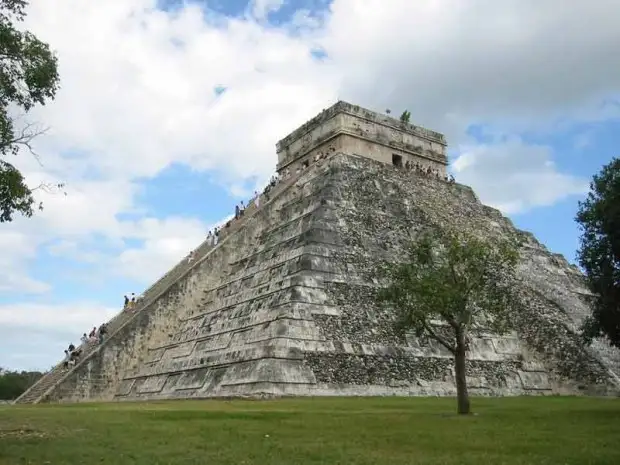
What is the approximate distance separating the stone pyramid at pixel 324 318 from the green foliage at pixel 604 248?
5658 millimetres

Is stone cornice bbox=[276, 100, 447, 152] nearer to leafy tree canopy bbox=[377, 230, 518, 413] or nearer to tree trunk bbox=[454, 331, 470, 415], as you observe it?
leafy tree canopy bbox=[377, 230, 518, 413]

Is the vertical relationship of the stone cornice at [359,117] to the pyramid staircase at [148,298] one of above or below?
above

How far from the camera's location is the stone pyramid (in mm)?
17578

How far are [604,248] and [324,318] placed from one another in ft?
24.8

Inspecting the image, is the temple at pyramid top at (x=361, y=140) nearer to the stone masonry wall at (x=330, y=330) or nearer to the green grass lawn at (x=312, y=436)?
the stone masonry wall at (x=330, y=330)

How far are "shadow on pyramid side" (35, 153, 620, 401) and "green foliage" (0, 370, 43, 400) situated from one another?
18392mm

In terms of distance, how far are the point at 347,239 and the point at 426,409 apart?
817cm

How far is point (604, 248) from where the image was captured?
46.5 ft

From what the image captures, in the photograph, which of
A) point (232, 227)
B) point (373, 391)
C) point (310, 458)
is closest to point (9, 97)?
point (310, 458)

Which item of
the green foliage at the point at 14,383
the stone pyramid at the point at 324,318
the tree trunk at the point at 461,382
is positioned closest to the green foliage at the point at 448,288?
the tree trunk at the point at 461,382

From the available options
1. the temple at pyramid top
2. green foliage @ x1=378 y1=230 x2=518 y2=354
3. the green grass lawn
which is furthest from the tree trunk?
the temple at pyramid top

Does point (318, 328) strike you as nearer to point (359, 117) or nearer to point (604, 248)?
point (604, 248)

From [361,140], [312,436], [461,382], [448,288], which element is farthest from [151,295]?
[312,436]

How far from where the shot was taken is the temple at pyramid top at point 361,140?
92.8 feet
